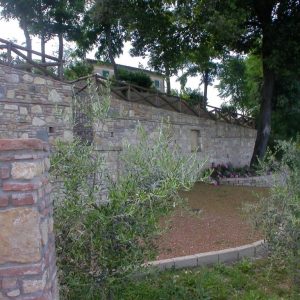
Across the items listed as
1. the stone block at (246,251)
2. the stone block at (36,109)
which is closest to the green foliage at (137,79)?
the stone block at (36,109)

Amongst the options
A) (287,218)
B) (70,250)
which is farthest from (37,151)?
(287,218)

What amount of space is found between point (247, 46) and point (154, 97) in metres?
4.59

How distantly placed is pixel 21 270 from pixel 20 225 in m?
0.25

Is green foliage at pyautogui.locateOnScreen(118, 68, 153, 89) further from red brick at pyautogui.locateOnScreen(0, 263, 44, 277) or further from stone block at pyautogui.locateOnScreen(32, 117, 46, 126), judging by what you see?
red brick at pyautogui.locateOnScreen(0, 263, 44, 277)

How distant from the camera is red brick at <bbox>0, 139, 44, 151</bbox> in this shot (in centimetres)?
228

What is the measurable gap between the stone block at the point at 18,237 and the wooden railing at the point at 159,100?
23.6 ft

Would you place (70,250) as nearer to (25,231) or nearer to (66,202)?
(66,202)

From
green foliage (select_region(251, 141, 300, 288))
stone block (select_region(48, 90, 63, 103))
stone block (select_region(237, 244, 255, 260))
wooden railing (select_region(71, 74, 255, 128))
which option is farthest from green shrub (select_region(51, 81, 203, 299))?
wooden railing (select_region(71, 74, 255, 128))

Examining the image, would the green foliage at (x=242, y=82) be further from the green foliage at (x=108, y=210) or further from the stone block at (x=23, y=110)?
the green foliage at (x=108, y=210)

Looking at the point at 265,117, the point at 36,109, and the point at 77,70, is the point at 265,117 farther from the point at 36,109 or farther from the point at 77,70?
the point at 36,109

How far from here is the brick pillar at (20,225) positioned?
228 cm

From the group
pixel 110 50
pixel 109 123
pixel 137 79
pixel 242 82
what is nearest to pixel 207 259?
pixel 109 123

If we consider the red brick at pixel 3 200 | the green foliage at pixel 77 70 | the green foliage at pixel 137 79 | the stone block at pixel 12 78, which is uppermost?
the green foliage at pixel 77 70

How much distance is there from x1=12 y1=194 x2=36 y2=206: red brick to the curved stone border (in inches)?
107
